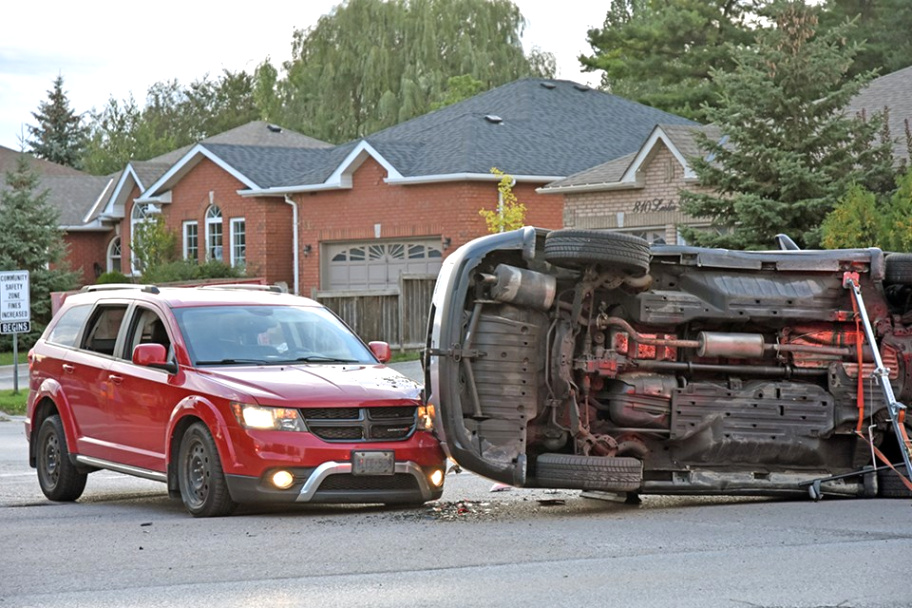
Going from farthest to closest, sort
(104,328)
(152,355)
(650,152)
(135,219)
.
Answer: (135,219) < (650,152) < (104,328) < (152,355)

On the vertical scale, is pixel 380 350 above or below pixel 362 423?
above

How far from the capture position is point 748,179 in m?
23.9

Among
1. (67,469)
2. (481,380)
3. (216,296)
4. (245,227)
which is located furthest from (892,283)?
(245,227)

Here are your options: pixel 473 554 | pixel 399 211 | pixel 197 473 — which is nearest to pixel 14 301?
pixel 399 211

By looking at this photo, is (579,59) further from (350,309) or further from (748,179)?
(748,179)

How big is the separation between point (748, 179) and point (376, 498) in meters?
13.8

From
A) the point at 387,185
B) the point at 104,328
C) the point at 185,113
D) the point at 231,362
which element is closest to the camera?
the point at 231,362

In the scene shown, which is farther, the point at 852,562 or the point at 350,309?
the point at 350,309

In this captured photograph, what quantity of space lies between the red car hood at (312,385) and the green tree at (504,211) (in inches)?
760

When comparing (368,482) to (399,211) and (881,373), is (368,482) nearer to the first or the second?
(881,373)

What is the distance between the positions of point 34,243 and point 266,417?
116ft

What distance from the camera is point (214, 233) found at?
Result: 141 ft

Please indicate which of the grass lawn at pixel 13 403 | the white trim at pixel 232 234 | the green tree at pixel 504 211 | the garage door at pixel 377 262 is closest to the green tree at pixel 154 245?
the white trim at pixel 232 234

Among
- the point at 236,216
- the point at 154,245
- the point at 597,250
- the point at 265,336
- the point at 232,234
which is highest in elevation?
the point at 236,216
